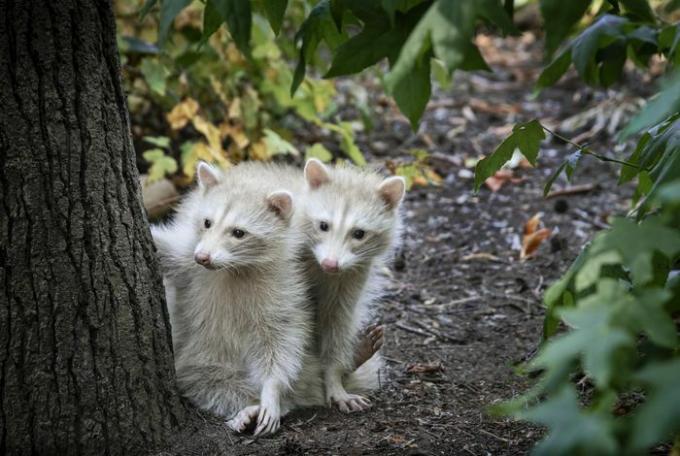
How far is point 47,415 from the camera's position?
2840 mm

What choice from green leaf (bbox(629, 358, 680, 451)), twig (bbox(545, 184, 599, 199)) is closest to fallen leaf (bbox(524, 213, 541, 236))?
twig (bbox(545, 184, 599, 199))

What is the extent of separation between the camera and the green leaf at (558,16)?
1868 millimetres

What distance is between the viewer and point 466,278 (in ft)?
17.4

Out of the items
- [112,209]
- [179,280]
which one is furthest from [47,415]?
[179,280]

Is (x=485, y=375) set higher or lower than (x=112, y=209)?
lower

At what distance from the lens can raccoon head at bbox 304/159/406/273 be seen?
405cm

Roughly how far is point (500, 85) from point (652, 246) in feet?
26.7

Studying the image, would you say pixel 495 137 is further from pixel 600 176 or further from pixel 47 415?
pixel 47 415

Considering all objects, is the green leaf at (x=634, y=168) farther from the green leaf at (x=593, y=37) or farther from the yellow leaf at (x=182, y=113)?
the yellow leaf at (x=182, y=113)

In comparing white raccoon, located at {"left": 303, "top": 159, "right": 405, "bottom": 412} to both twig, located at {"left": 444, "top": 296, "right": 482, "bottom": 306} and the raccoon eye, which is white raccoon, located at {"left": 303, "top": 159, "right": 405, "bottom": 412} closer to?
the raccoon eye

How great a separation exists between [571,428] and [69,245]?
1876 mm

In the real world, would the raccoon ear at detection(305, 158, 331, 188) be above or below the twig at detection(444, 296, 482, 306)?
above

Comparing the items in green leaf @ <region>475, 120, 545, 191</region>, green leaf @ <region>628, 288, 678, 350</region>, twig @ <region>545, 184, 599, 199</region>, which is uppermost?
green leaf @ <region>475, 120, 545, 191</region>

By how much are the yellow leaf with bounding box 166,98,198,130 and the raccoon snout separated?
2.44m
